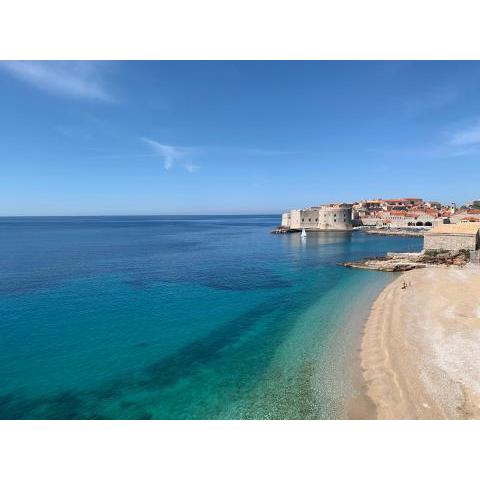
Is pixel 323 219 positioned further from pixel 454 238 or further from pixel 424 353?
pixel 424 353

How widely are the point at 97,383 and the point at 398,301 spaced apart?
19322 millimetres

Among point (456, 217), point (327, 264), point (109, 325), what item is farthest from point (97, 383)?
point (456, 217)

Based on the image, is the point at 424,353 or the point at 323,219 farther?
the point at 323,219

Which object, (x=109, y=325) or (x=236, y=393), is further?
(x=109, y=325)

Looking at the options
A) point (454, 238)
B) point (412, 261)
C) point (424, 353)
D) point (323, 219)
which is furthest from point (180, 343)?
point (323, 219)

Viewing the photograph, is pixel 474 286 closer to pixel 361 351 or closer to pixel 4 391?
pixel 361 351

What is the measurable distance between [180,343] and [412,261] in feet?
101

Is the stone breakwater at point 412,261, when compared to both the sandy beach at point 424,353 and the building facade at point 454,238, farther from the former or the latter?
the sandy beach at point 424,353

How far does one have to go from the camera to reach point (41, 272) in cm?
3528

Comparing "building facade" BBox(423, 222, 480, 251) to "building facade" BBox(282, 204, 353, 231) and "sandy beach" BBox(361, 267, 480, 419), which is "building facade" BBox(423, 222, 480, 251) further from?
"building facade" BBox(282, 204, 353, 231)

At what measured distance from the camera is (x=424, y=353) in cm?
1435

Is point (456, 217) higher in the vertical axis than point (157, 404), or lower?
higher

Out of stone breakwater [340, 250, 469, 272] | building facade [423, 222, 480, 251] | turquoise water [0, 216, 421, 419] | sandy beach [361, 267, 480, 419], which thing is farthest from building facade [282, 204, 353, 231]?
sandy beach [361, 267, 480, 419]

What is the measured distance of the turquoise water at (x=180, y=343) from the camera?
1183 cm
